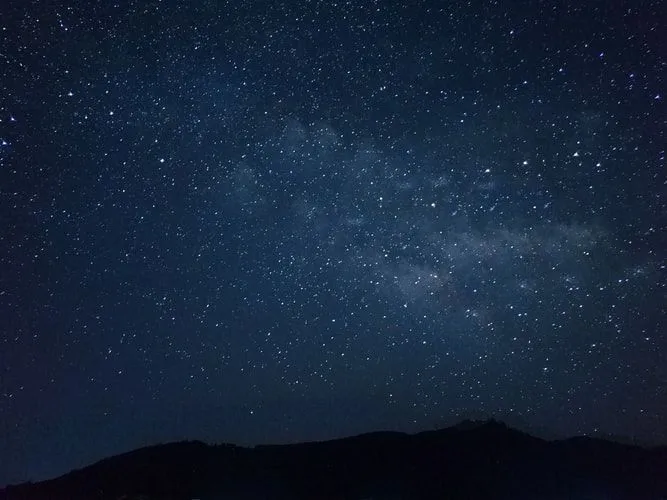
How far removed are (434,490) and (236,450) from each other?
1021 cm

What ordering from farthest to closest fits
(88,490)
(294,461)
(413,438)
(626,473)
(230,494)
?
(413,438)
(294,461)
(230,494)
(626,473)
(88,490)

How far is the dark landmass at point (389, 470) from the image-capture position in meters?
25.9

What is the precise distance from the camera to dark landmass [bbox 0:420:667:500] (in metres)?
25.9

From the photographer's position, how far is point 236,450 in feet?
103

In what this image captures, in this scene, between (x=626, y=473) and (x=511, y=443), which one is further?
(x=511, y=443)

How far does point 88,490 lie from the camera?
81.7 ft

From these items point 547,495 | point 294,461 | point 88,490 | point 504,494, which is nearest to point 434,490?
point 504,494

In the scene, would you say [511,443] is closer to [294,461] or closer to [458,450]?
[458,450]

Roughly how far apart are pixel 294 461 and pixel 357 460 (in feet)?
11.7

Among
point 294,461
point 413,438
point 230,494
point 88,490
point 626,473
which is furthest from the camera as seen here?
point 413,438

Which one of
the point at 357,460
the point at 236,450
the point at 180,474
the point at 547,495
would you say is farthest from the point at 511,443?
the point at 180,474

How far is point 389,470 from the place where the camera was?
32.3 meters

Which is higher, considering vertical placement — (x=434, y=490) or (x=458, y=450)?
(x=458, y=450)

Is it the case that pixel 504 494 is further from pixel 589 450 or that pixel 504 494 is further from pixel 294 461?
pixel 294 461
